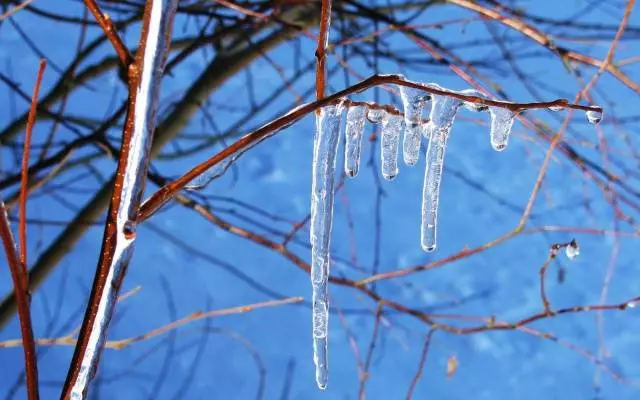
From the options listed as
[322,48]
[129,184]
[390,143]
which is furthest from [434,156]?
[129,184]

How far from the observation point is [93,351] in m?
0.37

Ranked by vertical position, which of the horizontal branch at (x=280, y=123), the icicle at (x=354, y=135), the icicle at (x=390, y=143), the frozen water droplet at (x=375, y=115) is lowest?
the horizontal branch at (x=280, y=123)

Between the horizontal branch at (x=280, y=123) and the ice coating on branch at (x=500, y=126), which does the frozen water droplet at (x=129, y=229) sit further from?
the ice coating on branch at (x=500, y=126)

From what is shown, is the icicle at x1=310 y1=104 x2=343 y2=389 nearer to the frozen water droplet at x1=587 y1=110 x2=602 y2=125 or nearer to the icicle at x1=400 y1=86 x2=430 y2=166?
the icicle at x1=400 y1=86 x2=430 y2=166

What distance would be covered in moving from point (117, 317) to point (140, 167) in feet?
3.90

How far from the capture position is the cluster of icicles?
44 centimetres

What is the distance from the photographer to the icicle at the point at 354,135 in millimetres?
476

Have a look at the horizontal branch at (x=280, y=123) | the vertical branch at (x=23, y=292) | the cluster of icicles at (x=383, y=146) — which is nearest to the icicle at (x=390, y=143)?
the cluster of icicles at (x=383, y=146)

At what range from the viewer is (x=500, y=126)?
1.63 ft

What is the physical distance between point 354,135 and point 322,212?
0.07m

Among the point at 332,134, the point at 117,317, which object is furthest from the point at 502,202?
the point at 332,134

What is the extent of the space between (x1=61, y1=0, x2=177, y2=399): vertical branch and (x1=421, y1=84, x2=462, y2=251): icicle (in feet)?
0.55

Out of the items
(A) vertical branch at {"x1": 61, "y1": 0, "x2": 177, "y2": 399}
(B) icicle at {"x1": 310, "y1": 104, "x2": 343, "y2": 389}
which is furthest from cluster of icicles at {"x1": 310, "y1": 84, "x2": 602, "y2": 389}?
(A) vertical branch at {"x1": 61, "y1": 0, "x2": 177, "y2": 399}

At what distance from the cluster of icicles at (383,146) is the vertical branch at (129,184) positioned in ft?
0.40
